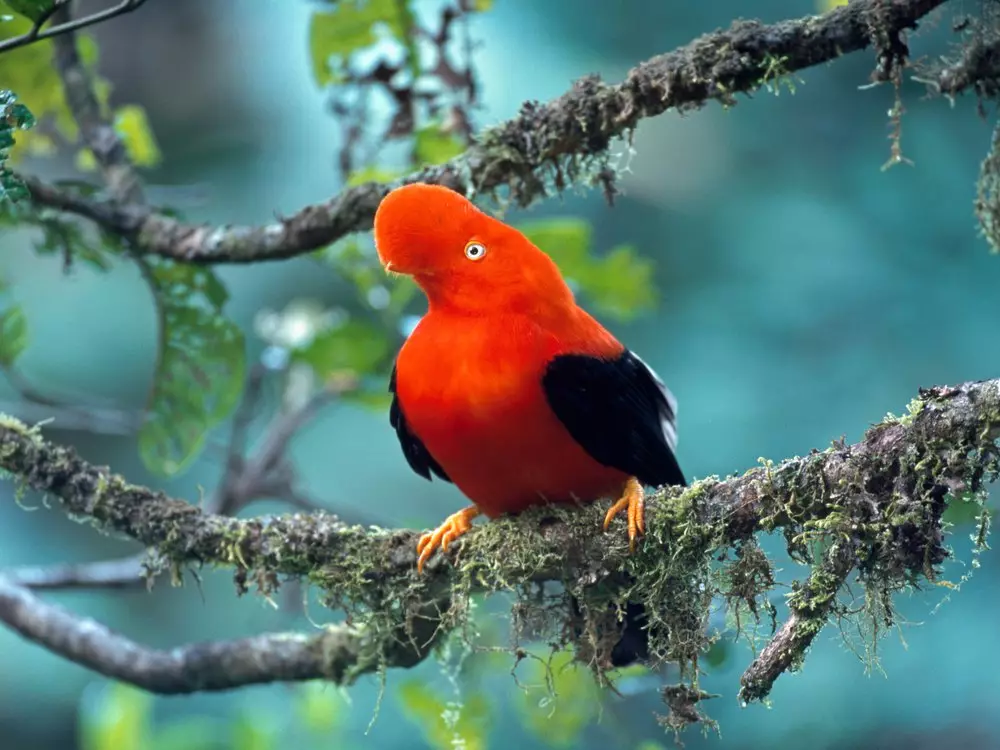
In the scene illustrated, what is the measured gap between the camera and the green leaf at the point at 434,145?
2693 mm

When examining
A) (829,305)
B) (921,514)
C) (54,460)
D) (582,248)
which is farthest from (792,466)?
(829,305)

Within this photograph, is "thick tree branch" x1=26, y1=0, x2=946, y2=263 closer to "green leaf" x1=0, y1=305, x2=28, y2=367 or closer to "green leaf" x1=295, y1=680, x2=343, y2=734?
"green leaf" x1=0, y1=305, x2=28, y2=367

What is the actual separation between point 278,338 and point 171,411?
0.94 metres

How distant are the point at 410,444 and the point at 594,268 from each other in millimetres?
1180

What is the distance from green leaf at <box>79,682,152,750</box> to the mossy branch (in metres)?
2.09

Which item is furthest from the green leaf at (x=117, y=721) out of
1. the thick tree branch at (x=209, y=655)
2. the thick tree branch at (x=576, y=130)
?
the thick tree branch at (x=576, y=130)

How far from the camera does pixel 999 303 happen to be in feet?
12.0

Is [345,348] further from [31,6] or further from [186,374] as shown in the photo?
[31,6]

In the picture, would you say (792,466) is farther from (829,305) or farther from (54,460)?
(829,305)

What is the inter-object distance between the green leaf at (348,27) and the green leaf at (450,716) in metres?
1.84

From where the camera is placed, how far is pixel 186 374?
8.61 feet

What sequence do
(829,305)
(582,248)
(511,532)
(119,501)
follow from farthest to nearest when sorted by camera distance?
(829,305), (582,248), (119,501), (511,532)

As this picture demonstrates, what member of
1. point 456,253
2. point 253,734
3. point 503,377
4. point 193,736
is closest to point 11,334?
point 456,253

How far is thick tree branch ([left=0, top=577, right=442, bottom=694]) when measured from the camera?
218cm
